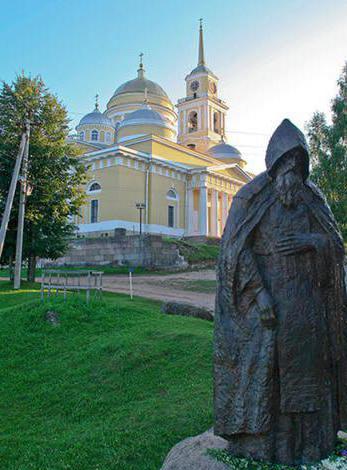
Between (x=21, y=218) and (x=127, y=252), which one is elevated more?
(x=21, y=218)

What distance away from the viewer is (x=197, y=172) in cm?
4156

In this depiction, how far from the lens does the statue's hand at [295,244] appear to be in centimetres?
317

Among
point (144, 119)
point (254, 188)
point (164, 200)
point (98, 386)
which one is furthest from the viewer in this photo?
point (144, 119)

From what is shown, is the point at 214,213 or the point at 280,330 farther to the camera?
the point at 214,213

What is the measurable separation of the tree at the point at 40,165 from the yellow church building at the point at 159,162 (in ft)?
36.1

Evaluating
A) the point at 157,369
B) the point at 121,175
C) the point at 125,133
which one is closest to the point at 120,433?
the point at 157,369

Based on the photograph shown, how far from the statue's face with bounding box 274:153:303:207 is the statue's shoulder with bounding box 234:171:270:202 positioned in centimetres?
13

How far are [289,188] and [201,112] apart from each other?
5194cm

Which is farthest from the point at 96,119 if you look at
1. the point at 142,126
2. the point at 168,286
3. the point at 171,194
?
the point at 168,286

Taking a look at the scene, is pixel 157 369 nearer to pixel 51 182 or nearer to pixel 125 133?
pixel 51 182

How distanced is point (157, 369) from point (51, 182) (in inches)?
523

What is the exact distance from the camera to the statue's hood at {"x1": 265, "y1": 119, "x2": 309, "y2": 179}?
3.18 metres

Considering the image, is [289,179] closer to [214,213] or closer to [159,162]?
[159,162]

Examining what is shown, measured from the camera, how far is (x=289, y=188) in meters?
3.22
